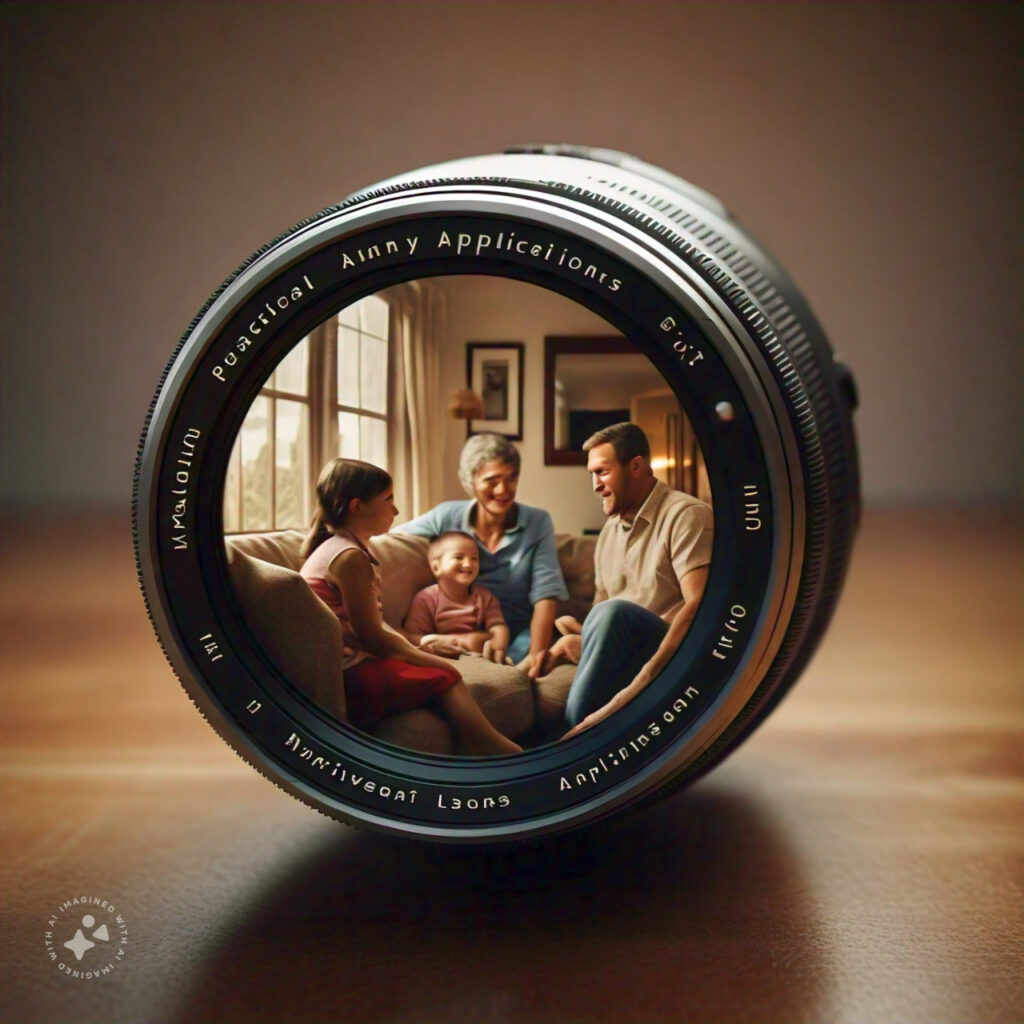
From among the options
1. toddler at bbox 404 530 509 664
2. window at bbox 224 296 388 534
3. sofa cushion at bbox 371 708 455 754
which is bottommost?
sofa cushion at bbox 371 708 455 754

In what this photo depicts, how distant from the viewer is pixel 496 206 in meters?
0.62

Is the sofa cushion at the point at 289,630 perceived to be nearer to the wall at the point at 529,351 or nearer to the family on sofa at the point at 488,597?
the family on sofa at the point at 488,597

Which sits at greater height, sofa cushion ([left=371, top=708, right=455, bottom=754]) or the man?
the man

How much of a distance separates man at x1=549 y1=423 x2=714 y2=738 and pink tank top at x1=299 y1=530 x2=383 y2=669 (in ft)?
0.34

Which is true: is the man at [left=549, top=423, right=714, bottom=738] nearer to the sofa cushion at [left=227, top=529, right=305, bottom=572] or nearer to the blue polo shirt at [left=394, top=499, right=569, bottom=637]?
the blue polo shirt at [left=394, top=499, right=569, bottom=637]

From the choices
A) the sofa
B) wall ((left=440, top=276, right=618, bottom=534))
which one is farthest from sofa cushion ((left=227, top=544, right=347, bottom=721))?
wall ((left=440, top=276, right=618, bottom=534))

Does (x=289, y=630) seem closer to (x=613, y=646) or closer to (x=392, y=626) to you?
(x=392, y=626)

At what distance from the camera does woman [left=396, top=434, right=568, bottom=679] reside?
24.9 inches

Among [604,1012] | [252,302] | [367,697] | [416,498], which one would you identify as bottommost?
[604,1012]

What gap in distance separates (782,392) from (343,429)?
8.8 inches

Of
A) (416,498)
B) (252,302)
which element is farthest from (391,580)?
(252,302)

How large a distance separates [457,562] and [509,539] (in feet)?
0.10

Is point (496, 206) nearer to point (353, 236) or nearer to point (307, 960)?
point (353, 236)

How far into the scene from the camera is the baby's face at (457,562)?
64 cm
